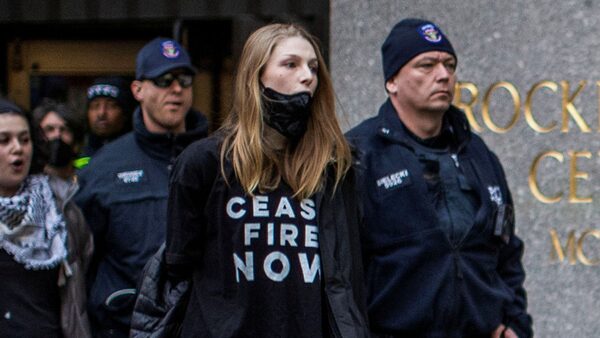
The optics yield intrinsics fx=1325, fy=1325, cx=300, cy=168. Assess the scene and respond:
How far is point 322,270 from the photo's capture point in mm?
3881

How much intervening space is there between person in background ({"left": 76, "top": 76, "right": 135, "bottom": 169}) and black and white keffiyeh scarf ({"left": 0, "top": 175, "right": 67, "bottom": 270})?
1801 millimetres

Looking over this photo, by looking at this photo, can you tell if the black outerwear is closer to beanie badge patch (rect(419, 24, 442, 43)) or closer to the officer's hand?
the officer's hand

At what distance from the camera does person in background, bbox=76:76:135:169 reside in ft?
22.5

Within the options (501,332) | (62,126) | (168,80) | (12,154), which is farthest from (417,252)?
(62,126)

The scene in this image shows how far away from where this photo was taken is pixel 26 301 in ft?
15.8

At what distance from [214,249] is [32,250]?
1151 millimetres

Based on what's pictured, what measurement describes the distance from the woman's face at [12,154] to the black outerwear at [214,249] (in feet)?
3.66

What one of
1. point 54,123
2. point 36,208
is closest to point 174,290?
point 36,208

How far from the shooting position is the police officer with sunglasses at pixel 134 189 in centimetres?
532

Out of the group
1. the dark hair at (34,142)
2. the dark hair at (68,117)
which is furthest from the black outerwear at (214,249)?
the dark hair at (68,117)

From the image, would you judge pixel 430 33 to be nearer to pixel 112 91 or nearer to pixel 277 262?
pixel 277 262

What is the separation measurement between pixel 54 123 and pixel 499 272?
2743mm

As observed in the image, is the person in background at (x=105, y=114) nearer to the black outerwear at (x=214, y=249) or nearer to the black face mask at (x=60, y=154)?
the black face mask at (x=60, y=154)

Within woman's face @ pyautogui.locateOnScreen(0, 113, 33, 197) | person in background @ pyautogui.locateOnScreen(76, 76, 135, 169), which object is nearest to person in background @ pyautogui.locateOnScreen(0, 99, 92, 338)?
woman's face @ pyautogui.locateOnScreen(0, 113, 33, 197)
